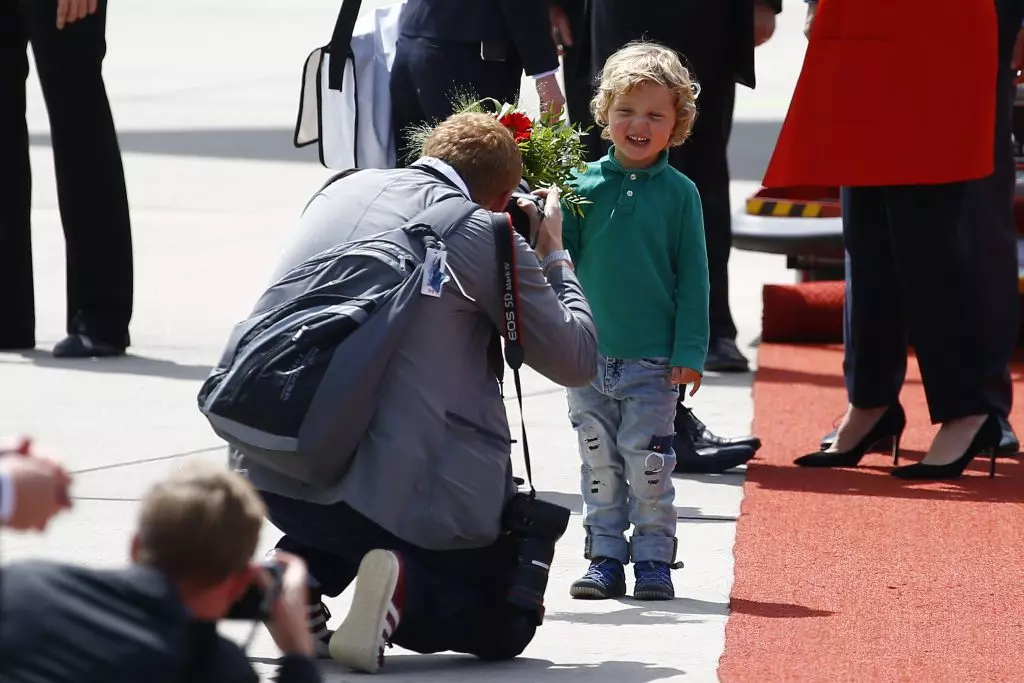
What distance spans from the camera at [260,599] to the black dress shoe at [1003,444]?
365 cm

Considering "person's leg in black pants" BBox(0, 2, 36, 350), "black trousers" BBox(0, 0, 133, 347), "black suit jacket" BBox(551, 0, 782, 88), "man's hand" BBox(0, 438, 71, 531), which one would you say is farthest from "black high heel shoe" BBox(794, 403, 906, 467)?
"man's hand" BBox(0, 438, 71, 531)

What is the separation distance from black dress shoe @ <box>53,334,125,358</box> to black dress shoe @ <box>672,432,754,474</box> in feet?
8.15

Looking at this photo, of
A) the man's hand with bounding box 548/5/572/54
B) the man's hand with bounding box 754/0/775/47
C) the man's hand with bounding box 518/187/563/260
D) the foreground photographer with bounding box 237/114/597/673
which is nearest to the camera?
the foreground photographer with bounding box 237/114/597/673

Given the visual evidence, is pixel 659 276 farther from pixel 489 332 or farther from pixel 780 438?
pixel 780 438

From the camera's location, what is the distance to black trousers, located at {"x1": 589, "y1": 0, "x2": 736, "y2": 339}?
6102 mm

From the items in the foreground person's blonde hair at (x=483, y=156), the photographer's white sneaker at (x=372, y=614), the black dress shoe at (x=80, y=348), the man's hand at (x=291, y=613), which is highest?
the foreground person's blonde hair at (x=483, y=156)

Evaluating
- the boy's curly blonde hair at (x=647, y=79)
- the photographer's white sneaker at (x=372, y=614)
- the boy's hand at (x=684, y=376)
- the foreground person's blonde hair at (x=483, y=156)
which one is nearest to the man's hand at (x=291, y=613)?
the photographer's white sneaker at (x=372, y=614)

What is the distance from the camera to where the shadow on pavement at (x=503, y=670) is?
3.85 metres

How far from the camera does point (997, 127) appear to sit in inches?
231

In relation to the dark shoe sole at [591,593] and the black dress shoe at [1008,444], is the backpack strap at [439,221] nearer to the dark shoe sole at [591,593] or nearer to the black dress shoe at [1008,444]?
the dark shoe sole at [591,593]

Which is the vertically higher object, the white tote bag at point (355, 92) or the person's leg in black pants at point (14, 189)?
the white tote bag at point (355, 92)

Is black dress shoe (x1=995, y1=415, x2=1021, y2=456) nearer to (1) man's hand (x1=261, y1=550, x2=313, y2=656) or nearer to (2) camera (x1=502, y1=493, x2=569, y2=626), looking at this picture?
(2) camera (x1=502, y1=493, x2=569, y2=626)

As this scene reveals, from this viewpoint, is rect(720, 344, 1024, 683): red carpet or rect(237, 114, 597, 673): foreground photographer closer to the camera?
rect(237, 114, 597, 673): foreground photographer

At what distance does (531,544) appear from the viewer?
3.96 m
